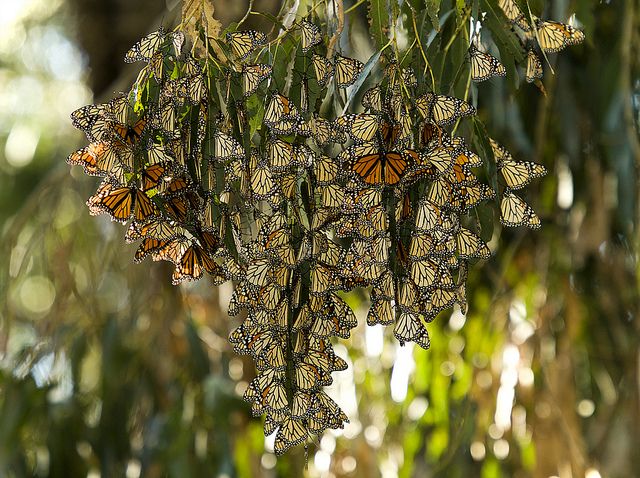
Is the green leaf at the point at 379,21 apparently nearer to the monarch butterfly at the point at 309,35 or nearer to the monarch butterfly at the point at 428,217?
the monarch butterfly at the point at 309,35

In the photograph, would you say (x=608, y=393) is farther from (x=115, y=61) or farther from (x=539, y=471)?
(x=115, y=61)

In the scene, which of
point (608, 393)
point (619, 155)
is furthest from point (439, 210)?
point (608, 393)

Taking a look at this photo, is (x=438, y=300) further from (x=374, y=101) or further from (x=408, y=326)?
(x=374, y=101)

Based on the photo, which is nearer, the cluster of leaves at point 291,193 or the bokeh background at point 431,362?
the cluster of leaves at point 291,193

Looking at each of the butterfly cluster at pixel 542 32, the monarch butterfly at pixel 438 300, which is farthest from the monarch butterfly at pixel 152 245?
the butterfly cluster at pixel 542 32

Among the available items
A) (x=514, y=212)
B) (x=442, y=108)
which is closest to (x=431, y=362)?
(x=514, y=212)

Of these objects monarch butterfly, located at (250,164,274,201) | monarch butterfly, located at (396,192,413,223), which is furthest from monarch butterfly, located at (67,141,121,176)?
monarch butterfly, located at (396,192,413,223)
